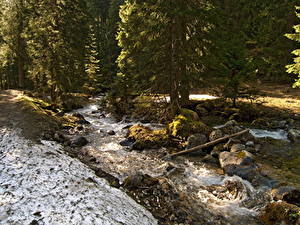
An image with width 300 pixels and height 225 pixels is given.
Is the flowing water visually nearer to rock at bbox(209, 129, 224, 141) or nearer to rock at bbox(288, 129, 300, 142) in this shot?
rock at bbox(209, 129, 224, 141)

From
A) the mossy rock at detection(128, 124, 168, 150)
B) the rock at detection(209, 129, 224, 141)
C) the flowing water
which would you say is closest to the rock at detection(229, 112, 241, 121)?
the rock at detection(209, 129, 224, 141)

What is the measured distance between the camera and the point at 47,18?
24578 millimetres

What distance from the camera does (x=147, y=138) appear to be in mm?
15492

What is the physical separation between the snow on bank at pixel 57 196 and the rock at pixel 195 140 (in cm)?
566

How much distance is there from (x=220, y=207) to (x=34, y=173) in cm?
666

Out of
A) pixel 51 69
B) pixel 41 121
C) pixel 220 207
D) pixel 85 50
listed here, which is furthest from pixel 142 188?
pixel 85 50

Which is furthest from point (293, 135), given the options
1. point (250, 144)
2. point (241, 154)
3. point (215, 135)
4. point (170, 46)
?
point (170, 46)

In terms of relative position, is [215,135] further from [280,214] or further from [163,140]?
[280,214]

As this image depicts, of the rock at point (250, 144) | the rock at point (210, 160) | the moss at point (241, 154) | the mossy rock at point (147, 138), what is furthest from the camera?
the mossy rock at point (147, 138)

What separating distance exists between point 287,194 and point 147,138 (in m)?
8.07

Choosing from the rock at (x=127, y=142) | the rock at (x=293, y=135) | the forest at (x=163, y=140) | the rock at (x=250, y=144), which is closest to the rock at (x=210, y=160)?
the forest at (x=163, y=140)

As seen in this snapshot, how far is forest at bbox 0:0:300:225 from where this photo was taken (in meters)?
8.38

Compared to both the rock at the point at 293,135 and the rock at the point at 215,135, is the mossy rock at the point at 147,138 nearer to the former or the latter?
the rock at the point at 215,135

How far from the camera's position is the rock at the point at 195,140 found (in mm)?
14203
